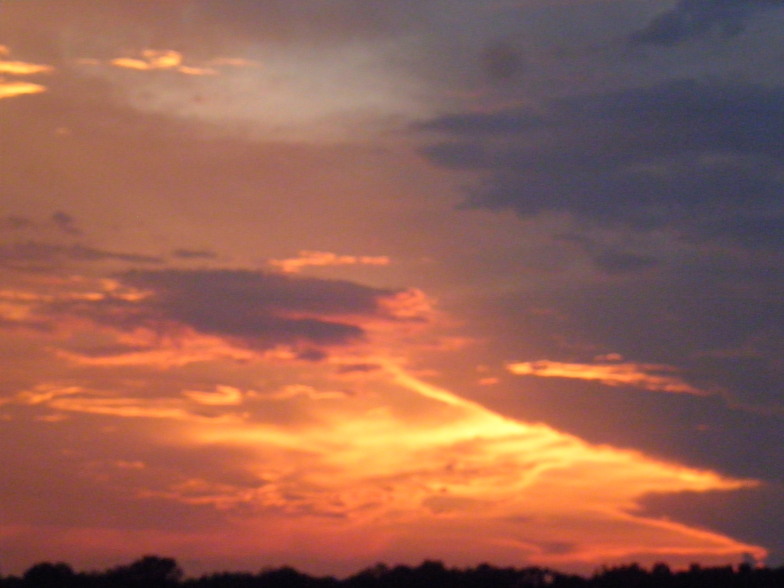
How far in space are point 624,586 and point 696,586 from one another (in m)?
5.35

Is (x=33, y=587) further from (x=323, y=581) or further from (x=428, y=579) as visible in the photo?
(x=428, y=579)

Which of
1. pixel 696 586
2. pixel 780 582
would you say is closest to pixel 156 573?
pixel 696 586

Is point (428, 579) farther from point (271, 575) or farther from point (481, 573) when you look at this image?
point (271, 575)

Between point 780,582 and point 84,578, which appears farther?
point 84,578

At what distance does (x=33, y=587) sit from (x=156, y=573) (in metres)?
9.88

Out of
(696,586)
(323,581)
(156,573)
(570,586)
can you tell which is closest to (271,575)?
(323,581)

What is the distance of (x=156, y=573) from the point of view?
96.5 metres

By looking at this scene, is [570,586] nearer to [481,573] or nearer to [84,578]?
[481,573]

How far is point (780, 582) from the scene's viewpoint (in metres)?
86.8

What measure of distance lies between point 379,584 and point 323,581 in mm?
4667

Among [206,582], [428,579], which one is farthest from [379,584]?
[206,582]

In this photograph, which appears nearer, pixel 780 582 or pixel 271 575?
pixel 780 582

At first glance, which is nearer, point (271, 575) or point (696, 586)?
point (696, 586)

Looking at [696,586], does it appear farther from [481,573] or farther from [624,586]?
[481,573]
